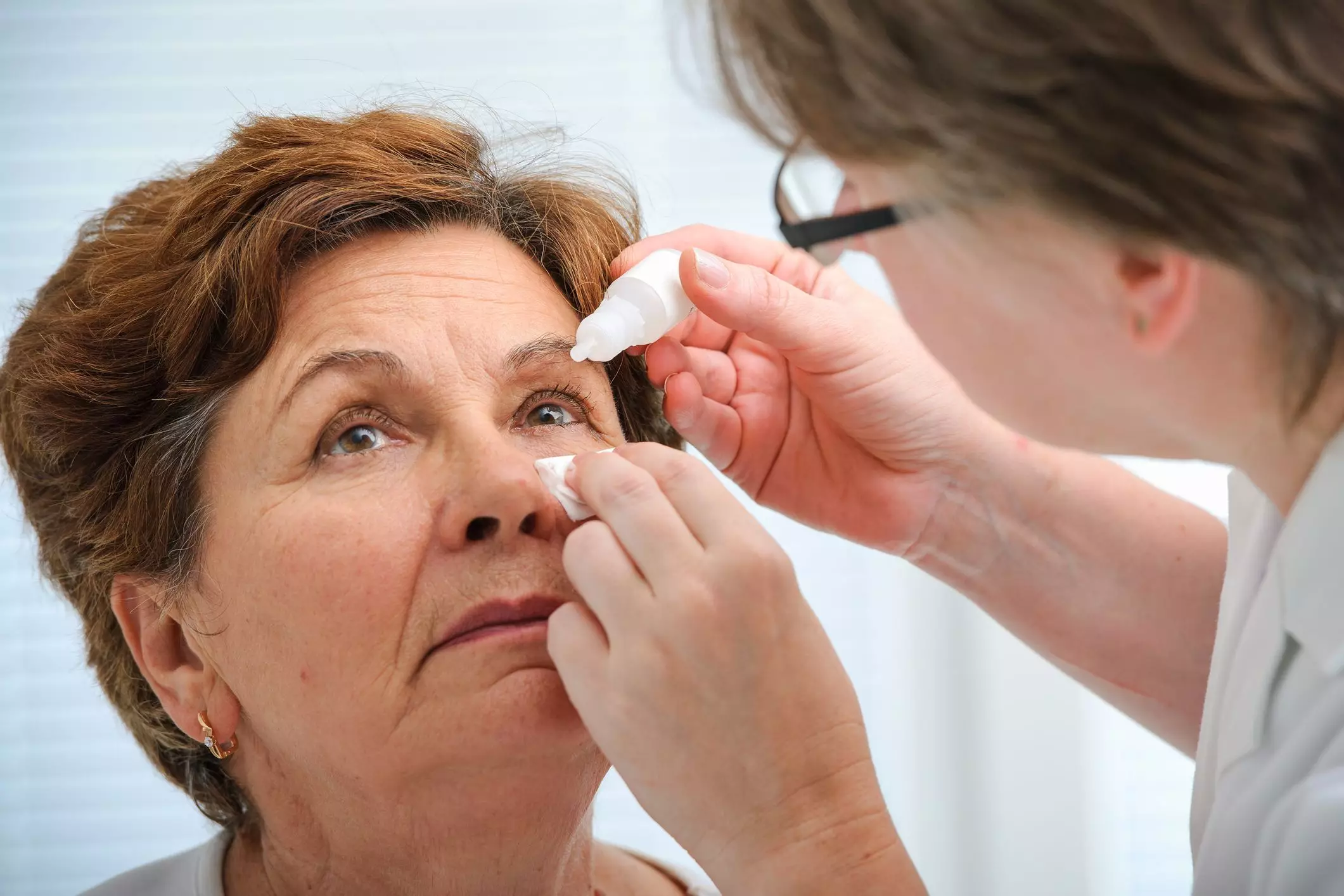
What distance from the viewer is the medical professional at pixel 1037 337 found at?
80 cm

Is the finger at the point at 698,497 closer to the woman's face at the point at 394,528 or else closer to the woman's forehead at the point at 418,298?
the woman's face at the point at 394,528

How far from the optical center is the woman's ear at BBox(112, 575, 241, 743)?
4.52 feet

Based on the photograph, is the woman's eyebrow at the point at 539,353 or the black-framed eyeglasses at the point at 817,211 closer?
the black-framed eyeglasses at the point at 817,211

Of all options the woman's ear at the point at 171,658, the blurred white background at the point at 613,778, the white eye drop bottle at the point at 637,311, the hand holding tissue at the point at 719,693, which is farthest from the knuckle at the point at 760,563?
the blurred white background at the point at 613,778

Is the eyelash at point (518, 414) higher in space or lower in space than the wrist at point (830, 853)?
higher

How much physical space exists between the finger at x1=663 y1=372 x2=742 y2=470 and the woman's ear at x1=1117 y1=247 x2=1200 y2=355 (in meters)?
0.70

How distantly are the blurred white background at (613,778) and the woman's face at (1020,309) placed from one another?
1349 millimetres

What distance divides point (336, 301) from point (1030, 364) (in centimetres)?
81

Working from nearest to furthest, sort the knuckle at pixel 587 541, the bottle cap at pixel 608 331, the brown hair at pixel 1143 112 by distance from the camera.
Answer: the brown hair at pixel 1143 112
the knuckle at pixel 587 541
the bottle cap at pixel 608 331

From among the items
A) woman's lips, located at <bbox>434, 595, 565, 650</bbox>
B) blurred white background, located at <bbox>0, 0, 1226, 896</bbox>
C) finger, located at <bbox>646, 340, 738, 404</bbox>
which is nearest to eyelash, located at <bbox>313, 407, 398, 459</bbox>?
woman's lips, located at <bbox>434, 595, 565, 650</bbox>

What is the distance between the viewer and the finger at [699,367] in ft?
4.97

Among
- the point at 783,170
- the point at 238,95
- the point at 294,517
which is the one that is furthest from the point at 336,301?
the point at 238,95

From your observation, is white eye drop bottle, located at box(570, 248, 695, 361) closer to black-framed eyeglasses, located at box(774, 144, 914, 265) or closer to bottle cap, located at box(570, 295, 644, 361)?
bottle cap, located at box(570, 295, 644, 361)

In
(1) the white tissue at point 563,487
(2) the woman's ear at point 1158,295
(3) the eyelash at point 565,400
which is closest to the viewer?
(2) the woman's ear at point 1158,295
